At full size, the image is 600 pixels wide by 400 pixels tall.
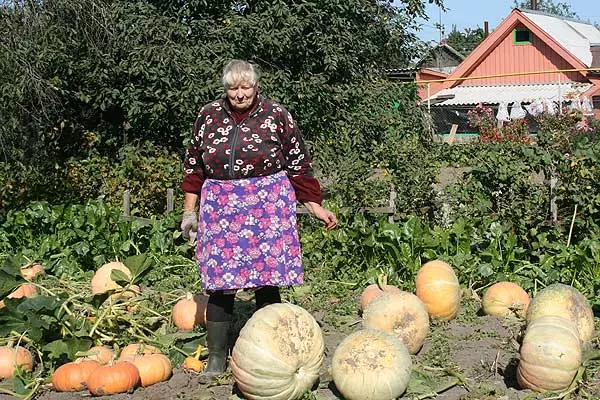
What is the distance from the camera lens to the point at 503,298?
544 cm

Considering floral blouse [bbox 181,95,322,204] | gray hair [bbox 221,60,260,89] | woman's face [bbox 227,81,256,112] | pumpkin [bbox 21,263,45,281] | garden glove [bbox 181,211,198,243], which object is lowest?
pumpkin [bbox 21,263,45,281]

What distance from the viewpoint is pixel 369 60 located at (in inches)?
412

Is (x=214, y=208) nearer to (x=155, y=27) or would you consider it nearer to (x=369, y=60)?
(x=155, y=27)

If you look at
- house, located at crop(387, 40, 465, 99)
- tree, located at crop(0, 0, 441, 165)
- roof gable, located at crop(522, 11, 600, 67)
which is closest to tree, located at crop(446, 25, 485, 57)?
house, located at crop(387, 40, 465, 99)

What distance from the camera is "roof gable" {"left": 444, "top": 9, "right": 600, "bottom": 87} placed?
2809 cm

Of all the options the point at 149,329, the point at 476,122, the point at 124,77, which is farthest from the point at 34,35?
the point at 476,122

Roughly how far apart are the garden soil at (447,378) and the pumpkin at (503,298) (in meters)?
0.29

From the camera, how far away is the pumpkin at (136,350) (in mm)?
4551

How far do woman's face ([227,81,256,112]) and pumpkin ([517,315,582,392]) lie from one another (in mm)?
1832

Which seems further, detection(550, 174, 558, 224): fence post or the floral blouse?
detection(550, 174, 558, 224): fence post

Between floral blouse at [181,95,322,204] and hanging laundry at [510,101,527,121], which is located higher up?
floral blouse at [181,95,322,204]

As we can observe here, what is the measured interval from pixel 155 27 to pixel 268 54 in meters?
1.31

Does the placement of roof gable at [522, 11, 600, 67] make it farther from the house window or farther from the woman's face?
the woman's face

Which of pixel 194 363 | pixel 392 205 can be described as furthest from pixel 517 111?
pixel 194 363
